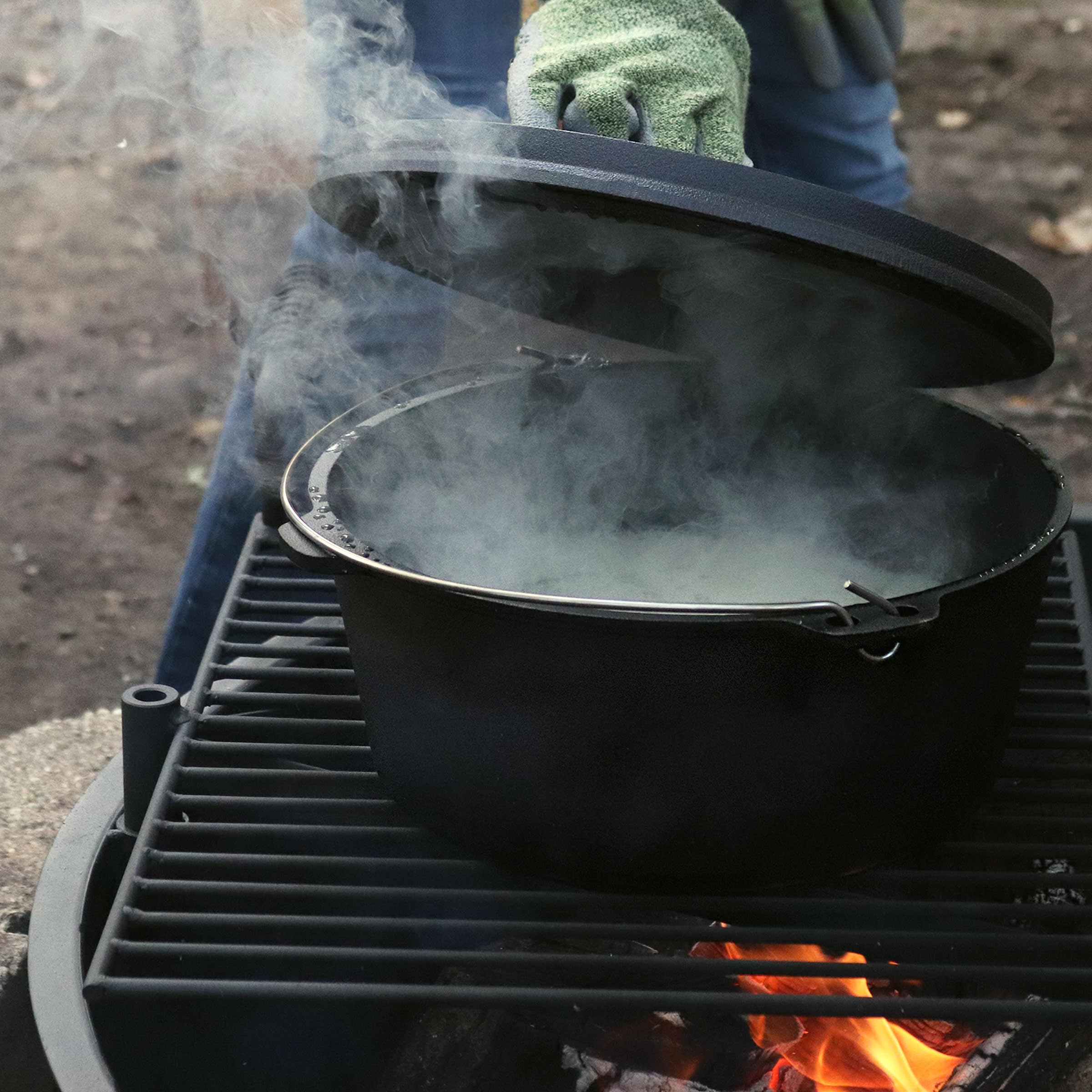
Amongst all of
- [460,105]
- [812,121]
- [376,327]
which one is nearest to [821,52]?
[812,121]

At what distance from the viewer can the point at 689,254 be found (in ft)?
5.26

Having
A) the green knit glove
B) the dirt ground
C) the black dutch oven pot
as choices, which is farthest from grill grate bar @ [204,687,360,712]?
the dirt ground

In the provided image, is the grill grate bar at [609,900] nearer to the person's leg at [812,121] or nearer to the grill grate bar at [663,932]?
the grill grate bar at [663,932]

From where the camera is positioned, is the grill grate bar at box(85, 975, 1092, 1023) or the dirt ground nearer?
the grill grate bar at box(85, 975, 1092, 1023)

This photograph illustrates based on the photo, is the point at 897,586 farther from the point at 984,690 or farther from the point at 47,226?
the point at 47,226

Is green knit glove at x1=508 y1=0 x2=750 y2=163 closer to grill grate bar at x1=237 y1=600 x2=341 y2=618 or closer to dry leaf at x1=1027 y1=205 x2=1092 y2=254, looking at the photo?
grill grate bar at x1=237 y1=600 x2=341 y2=618

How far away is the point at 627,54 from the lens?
1.52 metres

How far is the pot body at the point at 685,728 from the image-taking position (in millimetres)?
1249

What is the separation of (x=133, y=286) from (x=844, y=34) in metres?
3.56

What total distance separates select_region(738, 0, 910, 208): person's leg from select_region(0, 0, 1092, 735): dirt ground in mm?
1095

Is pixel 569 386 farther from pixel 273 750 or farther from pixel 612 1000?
pixel 612 1000

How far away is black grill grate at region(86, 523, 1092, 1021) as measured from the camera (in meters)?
1.29

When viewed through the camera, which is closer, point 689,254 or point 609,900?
point 609,900

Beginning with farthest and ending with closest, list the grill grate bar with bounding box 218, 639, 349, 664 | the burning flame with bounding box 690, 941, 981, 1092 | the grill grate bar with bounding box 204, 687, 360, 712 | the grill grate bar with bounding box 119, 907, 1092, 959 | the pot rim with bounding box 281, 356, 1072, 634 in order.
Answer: the grill grate bar with bounding box 218, 639, 349, 664, the grill grate bar with bounding box 204, 687, 360, 712, the burning flame with bounding box 690, 941, 981, 1092, the grill grate bar with bounding box 119, 907, 1092, 959, the pot rim with bounding box 281, 356, 1072, 634
